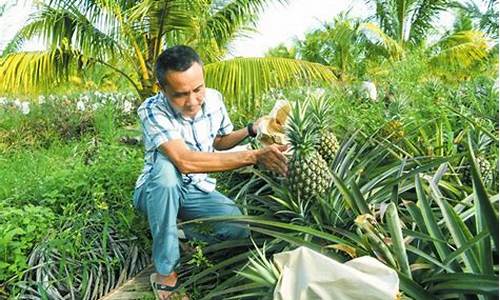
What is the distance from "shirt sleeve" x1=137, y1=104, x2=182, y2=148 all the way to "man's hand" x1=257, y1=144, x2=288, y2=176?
0.48 metres

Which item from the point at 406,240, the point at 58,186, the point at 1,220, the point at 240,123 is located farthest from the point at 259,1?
the point at 406,240

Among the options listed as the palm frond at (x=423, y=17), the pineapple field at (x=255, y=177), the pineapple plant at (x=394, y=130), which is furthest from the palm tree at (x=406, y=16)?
the pineapple plant at (x=394, y=130)

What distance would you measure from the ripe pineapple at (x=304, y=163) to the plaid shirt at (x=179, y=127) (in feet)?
2.24

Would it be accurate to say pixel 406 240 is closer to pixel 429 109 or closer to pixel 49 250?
pixel 49 250

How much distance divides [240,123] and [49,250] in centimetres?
328

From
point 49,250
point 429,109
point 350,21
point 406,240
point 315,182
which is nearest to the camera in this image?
point 406,240

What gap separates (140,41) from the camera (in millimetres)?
7805

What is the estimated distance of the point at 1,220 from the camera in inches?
121

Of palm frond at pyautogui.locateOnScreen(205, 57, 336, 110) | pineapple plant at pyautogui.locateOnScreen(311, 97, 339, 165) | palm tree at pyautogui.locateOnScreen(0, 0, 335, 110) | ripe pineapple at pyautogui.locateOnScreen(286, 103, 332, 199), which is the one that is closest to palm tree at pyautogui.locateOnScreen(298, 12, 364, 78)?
palm tree at pyautogui.locateOnScreen(0, 0, 335, 110)

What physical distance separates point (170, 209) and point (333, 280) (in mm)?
1163

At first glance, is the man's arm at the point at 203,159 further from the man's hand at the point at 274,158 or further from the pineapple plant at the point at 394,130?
the pineapple plant at the point at 394,130

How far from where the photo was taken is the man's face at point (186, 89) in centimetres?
262

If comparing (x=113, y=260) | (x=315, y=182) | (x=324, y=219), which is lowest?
(x=113, y=260)

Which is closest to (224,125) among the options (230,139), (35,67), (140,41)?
(230,139)
